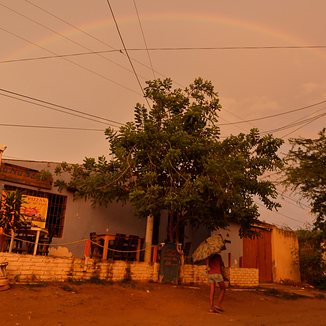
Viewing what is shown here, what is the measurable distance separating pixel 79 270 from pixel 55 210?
11.8ft

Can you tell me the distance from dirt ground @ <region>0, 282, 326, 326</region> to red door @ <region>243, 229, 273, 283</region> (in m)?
6.62

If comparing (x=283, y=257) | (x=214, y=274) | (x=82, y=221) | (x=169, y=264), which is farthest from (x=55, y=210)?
(x=283, y=257)

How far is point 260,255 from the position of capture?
717 inches

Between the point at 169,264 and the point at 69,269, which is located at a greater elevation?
the point at 169,264

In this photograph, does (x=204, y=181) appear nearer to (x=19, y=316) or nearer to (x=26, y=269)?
(x=26, y=269)

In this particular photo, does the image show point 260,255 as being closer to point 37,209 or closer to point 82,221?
point 82,221

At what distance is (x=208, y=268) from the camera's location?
8031 millimetres

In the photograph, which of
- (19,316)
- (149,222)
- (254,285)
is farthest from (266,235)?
(19,316)

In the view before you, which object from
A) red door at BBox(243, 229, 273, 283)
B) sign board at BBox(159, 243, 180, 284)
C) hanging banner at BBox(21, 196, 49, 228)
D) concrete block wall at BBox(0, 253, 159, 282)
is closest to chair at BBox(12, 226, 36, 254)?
concrete block wall at BBox(0, 253, 159, 282)

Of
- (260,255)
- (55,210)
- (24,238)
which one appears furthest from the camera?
(260,255)

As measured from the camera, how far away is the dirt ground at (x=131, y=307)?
21.2 ft

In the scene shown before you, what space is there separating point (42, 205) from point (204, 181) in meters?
5.97

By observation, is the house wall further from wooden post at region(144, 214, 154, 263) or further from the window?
wooden post at region(144, 214, 154, 263)

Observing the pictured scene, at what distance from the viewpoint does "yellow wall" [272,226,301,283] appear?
61.1 feet
